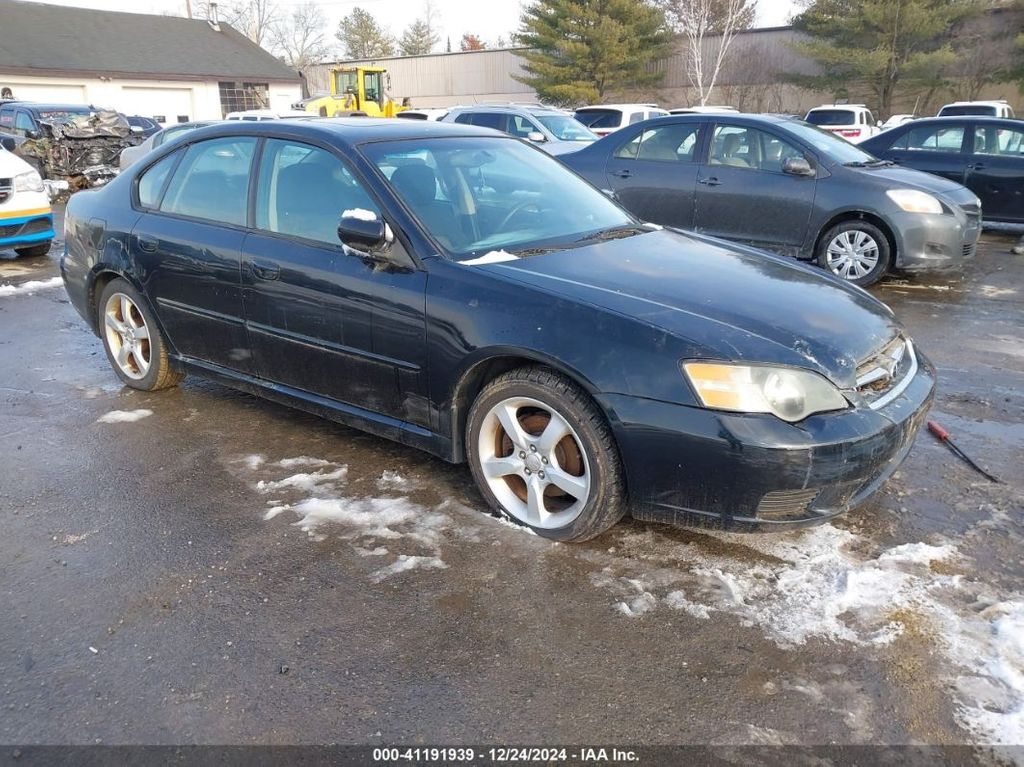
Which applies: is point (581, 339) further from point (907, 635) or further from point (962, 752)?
point (962, 752)

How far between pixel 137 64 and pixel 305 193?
38.9 m

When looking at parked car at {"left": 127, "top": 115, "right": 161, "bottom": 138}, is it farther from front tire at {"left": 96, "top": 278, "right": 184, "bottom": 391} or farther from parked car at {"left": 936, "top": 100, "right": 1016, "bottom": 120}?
parked car at {"left": 936, "top": 100, "right": 1016, "bottom": 120}

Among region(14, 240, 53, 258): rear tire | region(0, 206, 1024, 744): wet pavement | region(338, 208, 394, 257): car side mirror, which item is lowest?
region(0, 206, 1024, 744): wet pavement

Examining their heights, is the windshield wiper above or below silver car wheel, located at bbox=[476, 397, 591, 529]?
above

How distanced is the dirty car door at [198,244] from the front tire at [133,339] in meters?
0.19

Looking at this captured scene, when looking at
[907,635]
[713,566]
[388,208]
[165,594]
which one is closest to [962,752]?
[907,635]

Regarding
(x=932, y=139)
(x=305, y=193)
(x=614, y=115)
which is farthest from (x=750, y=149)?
(x=614, y=115)

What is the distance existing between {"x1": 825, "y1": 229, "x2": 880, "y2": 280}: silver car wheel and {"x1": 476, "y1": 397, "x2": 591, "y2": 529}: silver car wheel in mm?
5299

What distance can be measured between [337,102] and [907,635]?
29.4 m

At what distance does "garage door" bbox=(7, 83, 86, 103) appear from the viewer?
107 ft

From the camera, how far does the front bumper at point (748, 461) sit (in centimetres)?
269

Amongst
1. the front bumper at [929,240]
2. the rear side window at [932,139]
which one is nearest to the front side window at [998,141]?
the rear side window at [932,139]

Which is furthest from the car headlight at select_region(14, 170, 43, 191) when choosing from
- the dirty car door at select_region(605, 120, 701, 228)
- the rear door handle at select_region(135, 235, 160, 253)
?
the dirty car door at select_region(605, 120, 701, 228)

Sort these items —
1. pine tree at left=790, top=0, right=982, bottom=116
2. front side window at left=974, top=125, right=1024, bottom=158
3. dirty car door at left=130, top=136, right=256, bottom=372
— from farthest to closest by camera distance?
pine tree at left=790, top=0, right=982, bottom=116 < front side window at left=974, top=125, right=1024, bottom=158 < dirty car door at left=130, top=136, right=256, bottom=372
